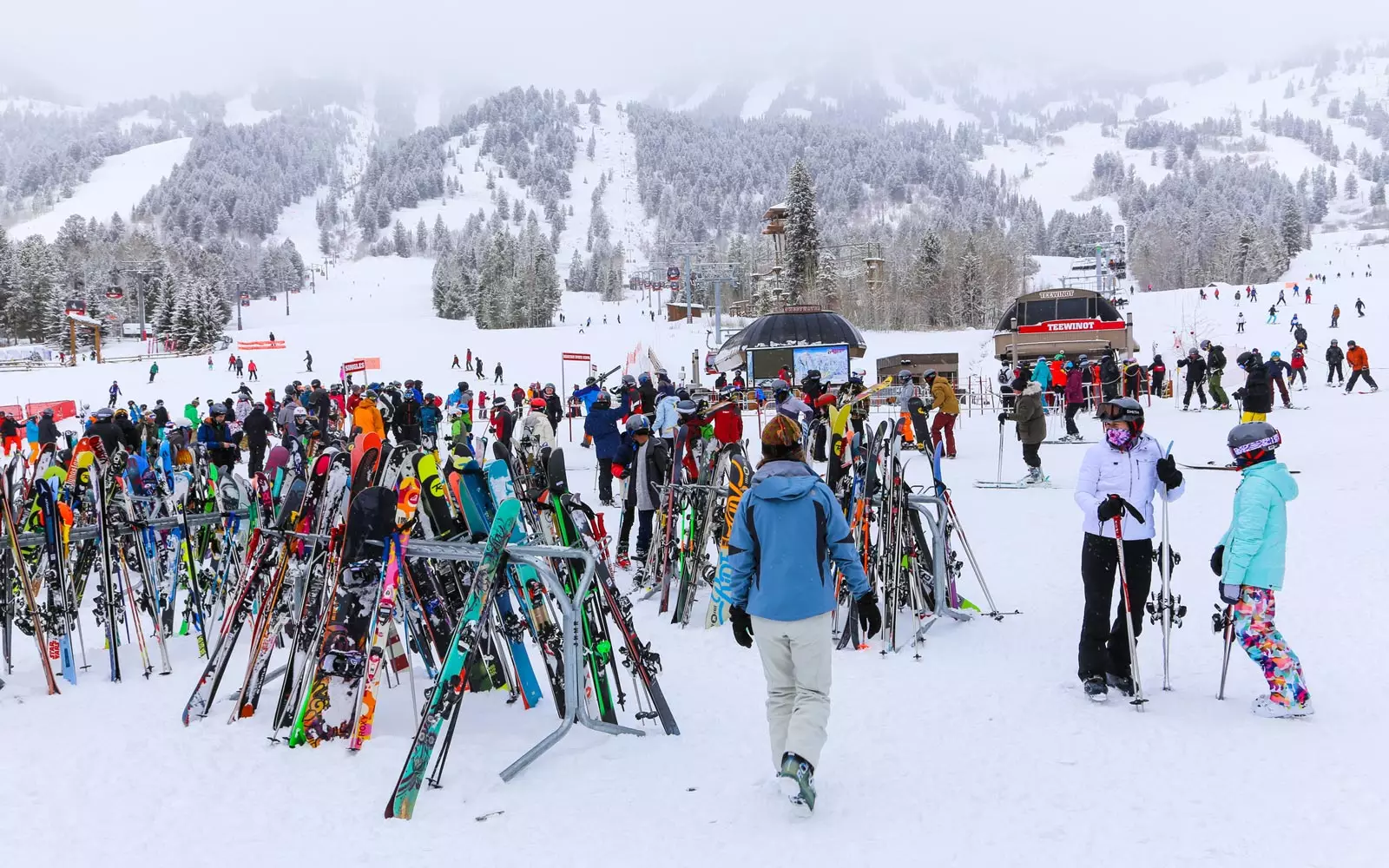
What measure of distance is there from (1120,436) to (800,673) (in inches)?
95.2

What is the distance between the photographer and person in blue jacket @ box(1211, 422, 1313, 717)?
4.64m

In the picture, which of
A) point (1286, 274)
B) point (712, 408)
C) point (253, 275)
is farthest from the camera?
point (253, 275)

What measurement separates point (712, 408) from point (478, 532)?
5.80 m

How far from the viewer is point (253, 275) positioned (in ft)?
426

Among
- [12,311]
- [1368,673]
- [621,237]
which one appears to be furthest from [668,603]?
[621,237]

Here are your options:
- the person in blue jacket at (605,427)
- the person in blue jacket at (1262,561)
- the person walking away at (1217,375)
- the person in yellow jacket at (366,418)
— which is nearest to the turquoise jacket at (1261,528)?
the person in blue jacket at (1262,561)

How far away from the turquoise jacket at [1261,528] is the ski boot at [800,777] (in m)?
2.50

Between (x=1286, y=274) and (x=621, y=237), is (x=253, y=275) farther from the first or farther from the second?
(x=1286, y=274)

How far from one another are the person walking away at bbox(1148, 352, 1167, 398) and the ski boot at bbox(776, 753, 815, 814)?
21952mm

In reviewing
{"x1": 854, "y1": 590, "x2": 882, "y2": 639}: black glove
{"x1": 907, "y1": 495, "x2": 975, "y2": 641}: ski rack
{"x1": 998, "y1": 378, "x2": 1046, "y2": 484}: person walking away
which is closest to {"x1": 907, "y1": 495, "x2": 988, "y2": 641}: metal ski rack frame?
{"x1": 907, "y1": 495, "x2": 975, "y2": 641}: ski rack

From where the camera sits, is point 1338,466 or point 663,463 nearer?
point 663,463

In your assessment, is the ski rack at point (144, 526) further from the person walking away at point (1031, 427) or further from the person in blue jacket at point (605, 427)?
the person walking away at point (1031, 427)

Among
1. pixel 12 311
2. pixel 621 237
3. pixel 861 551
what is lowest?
pixel 861 551

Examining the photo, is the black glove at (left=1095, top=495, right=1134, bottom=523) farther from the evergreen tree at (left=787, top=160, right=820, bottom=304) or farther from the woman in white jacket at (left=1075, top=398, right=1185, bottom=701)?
the evergreen tree at (left=787, top=160, right=820, bottom=304)
